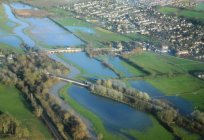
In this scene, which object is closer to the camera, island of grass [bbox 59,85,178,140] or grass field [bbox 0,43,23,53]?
island of grass [bbox 59,85,178,140]

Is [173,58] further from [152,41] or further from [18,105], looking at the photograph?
[18,105]

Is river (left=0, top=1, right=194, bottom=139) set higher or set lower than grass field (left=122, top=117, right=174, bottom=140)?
higher

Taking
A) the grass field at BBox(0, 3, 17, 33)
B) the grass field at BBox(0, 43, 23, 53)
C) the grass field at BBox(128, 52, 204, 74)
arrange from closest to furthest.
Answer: the grass field at BBox(128, 52, 204, 74), the grass field at BBox(0, 43, 23, 53), the grass field at BBox(0, 3, 17, 33)

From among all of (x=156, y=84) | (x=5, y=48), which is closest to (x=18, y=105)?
(x=156, y=84)

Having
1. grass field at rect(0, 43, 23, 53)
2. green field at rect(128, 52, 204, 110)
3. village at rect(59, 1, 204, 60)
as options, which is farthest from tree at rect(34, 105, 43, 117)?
village at rect(59, 1, 204, 60)

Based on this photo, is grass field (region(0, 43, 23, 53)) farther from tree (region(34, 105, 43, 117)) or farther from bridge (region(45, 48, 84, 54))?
tree (region(34, 105, 43, 117))

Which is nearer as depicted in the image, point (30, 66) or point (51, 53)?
point (30, 66)
